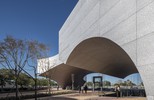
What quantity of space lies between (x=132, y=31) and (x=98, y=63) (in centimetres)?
2206

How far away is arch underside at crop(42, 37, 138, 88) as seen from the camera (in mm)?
22592

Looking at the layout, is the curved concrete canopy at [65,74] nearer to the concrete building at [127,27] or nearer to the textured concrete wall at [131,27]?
the concrete building at [127,27]

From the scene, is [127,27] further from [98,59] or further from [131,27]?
[98,59]

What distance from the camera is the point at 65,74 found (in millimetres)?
59531

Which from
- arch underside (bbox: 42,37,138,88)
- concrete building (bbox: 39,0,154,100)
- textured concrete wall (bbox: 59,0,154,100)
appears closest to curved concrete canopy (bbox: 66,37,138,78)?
arch underside (bbox: 42,37,138,88)

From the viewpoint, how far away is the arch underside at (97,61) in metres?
22.6

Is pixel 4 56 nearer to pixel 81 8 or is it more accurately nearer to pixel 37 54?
pixel 37 54

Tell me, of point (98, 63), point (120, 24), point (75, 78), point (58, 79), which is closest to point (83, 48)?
point (98, 63)

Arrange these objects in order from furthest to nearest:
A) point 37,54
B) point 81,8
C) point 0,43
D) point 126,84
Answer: point 126,84, point 37,54, point 0,43, point 81,8

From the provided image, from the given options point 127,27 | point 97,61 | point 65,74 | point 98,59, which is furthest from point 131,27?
point 65,74

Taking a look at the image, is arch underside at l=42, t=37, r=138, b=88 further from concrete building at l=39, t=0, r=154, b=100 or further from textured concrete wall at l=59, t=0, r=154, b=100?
textured concrete wall at l=59, t=0, r=154, b=100

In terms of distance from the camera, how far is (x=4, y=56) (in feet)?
94.1

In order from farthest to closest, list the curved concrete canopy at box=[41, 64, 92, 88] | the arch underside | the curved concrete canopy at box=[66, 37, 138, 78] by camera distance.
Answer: the curved concrete canopy at box=[41, 64, 92, 88] → the curved concrete canopy at box=[66, 37, 138, 78] → the arch underside

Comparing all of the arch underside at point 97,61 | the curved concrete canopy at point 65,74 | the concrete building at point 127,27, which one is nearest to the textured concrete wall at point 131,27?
the concrete building at point 127,27
